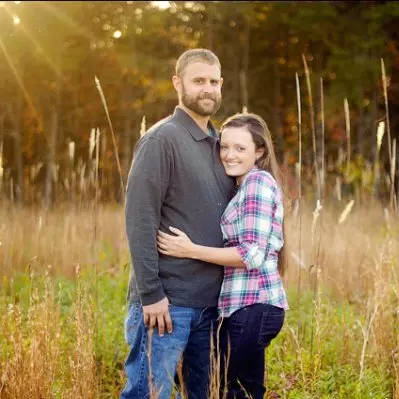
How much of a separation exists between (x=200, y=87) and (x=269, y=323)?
3.79ft

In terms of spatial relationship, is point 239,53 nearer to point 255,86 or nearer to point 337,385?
point 255,86

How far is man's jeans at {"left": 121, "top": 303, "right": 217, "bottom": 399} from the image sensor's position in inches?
121

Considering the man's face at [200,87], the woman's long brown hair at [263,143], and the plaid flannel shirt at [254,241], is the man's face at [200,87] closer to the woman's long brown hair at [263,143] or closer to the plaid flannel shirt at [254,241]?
the woman's long brown hair at [263,143]

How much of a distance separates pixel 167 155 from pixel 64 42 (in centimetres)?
1360

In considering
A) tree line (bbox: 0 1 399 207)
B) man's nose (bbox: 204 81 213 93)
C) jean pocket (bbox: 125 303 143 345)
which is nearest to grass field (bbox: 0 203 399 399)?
jean pocket (bbox: 125 303 143 345)

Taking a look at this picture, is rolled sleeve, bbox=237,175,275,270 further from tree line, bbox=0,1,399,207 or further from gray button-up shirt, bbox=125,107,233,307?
tree line, bbox=0,1,399,207

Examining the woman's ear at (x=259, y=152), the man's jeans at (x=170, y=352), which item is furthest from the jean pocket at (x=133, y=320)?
the woman's ear at (x=259, y=152)

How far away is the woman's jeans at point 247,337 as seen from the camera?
3141mm

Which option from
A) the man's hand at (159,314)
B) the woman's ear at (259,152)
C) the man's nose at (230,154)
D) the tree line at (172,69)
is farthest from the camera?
the tree line at (172,69)

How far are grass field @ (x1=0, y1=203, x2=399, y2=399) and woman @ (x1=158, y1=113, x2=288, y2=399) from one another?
0.39m

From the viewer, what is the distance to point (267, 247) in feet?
10.5

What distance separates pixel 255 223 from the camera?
3.11 metres

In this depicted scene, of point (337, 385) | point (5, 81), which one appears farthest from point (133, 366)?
point (5, 81)

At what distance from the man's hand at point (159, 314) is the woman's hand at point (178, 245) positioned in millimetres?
209
